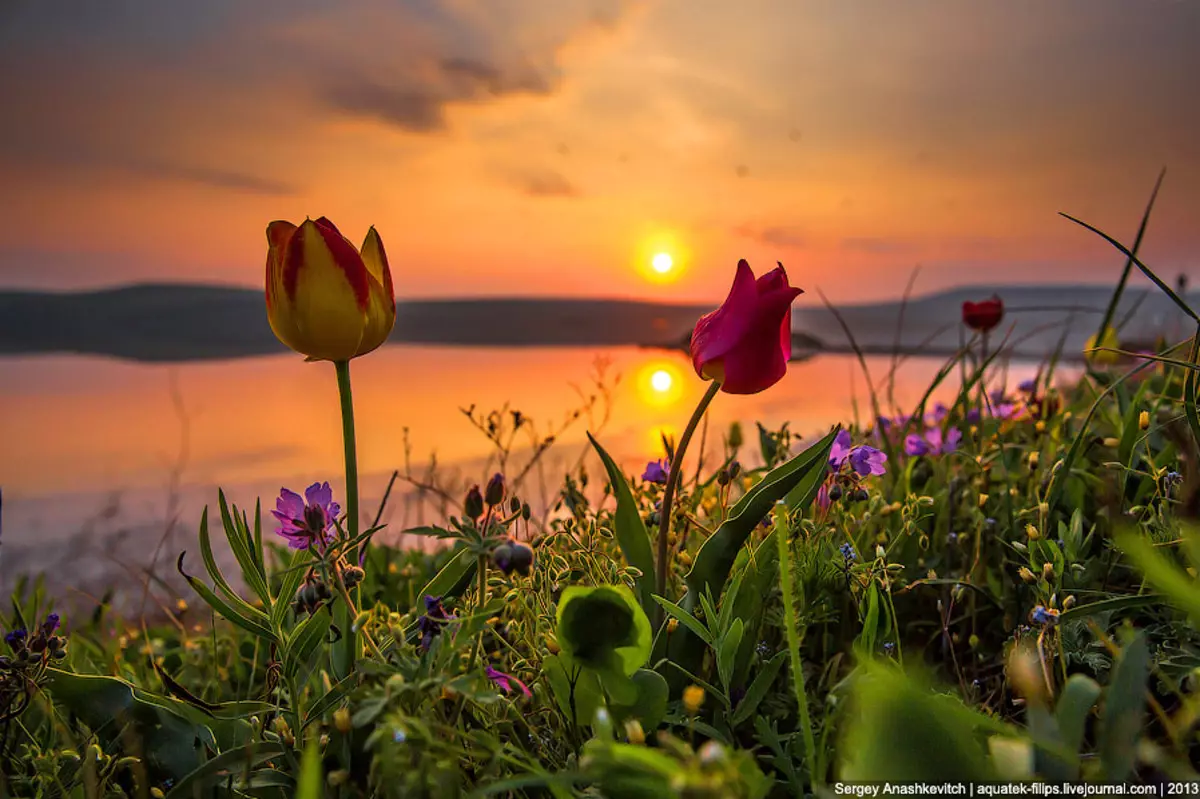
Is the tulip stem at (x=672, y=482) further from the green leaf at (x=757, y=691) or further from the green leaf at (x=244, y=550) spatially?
the green leaf at (x=244, y=550)

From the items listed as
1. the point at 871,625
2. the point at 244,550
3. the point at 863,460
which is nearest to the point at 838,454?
the point at 863,460

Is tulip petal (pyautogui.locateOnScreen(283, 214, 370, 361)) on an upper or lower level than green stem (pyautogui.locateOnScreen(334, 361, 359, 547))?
upper

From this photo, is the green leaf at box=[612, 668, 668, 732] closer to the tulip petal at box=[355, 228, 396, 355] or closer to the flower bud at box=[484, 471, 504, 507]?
the flower bud at box=[484, 471, 504, 507]

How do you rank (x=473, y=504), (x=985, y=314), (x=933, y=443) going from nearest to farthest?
(x=473, y=504) → (x=933, y=443) → (x=985, y=314)

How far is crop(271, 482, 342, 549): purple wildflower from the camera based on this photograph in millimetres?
1016

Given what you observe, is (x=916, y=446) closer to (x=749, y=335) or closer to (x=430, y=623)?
(x=749, y=335)

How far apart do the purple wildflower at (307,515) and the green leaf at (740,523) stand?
0.53 meters

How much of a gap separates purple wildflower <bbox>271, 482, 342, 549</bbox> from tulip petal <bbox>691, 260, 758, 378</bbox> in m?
0.57

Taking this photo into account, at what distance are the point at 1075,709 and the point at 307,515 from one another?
84 centimetres

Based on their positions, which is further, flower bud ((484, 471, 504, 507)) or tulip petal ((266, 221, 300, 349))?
tulip petal ((266, 221, 300, 349))

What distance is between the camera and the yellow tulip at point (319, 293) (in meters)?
1.19

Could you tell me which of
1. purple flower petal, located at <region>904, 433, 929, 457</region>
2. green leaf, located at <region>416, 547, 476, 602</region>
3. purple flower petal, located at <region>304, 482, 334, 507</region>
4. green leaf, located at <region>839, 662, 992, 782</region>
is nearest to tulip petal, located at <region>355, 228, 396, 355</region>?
purple flower petal, located at <region>304, 482, 334, 507</region>

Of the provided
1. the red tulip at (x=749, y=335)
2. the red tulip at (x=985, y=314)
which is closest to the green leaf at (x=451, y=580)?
the red tulip at (x=749, y=335)

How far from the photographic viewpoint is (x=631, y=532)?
1318 millimetres
